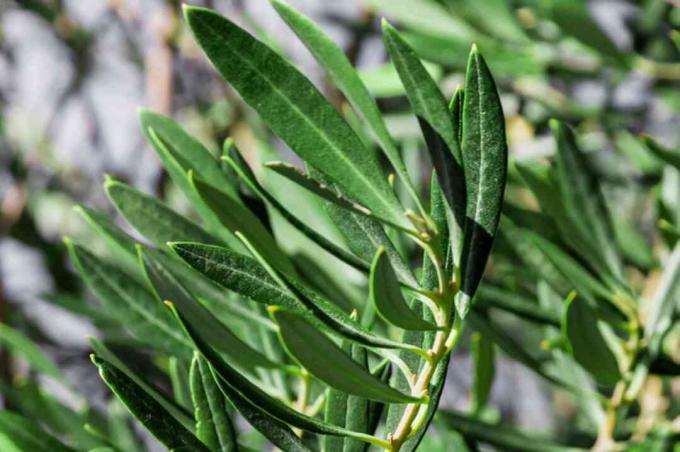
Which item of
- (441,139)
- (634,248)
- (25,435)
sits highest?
(441,139)

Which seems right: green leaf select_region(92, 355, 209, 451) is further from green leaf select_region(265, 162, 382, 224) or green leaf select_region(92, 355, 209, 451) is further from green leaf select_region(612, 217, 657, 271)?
green leaf select_region(612, 217, 657, 271)

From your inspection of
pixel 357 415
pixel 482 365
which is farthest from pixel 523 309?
pixel 357 415

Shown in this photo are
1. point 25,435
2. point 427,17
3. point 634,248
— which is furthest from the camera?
point 427,17

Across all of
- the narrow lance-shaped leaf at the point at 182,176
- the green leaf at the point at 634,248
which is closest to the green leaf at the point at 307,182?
the narrow lance-shaped leaf at the point at 182,176

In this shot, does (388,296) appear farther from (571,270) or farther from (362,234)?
(571,270)

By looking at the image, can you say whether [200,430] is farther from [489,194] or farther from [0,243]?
[0,243]

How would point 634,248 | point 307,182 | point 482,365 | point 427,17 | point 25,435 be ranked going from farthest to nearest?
point 427,17, point 634,248, point 482,365, point 25,435, point 307,182

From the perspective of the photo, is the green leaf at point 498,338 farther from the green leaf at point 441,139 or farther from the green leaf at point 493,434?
the green leaf at point 441,139
